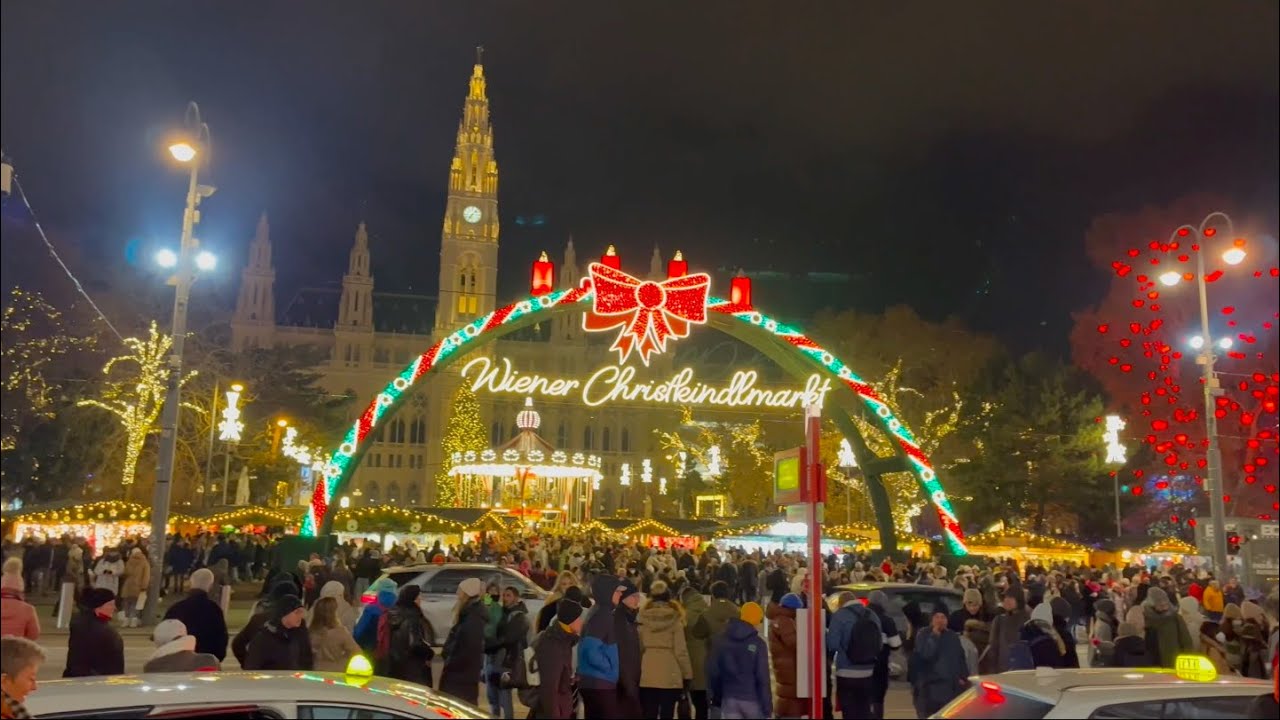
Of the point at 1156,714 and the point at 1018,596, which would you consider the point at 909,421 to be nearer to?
the point at 1018,596

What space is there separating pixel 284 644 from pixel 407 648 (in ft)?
4.21

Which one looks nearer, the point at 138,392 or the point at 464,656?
the point at 464,656

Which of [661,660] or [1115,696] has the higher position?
[1115,696]

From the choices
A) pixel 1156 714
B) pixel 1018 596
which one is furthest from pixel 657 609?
pixel 1156 714

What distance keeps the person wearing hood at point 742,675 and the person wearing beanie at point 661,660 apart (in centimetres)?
78

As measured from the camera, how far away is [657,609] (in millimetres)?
8750

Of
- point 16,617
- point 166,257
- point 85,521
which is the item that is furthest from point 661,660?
point 85,521

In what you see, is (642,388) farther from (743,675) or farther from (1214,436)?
(743,675)

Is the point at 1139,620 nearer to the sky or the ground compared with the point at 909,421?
nearer to the ground

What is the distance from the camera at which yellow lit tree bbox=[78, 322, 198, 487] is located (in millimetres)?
33438

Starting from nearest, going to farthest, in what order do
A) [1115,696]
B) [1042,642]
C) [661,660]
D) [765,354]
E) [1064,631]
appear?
[1115,696] < [661,660] < [1042,642] < [1064,631] < [765,354]

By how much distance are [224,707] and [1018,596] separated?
7593 millimetres

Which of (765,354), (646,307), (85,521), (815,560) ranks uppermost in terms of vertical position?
(646,307)

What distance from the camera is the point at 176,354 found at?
1752cm
